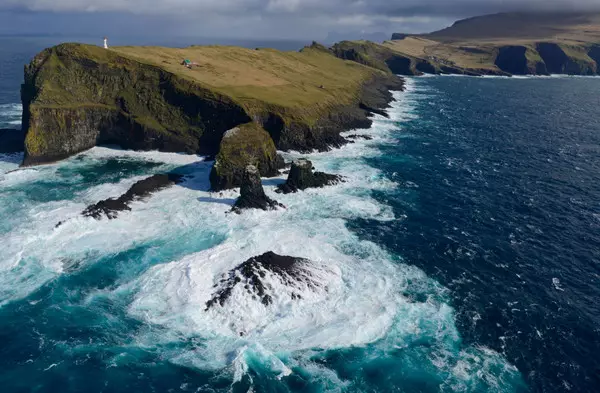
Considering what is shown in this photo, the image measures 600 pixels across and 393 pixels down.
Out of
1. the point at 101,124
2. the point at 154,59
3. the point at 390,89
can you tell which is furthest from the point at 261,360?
the point at 390,89

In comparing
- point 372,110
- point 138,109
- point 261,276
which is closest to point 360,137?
point 372,110

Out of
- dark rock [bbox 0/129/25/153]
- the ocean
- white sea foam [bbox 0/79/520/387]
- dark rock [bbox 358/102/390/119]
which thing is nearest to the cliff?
dark rock [bbox 0/129/25/153]

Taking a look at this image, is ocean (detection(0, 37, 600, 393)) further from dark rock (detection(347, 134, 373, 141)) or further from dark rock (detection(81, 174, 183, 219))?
dark rock (detection(347, 134, 373, 141))


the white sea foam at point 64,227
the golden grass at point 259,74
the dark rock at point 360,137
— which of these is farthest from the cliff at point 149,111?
the white sea foam at point 64,227

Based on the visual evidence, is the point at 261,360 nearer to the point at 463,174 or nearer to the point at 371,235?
the point at 371,235

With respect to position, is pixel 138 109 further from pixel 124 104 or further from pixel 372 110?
pixel 372 110
